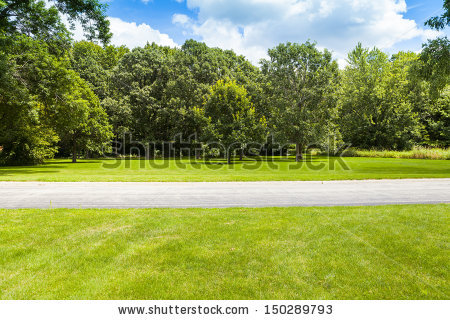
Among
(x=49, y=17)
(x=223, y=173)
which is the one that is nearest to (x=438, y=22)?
(x=223, y=173)

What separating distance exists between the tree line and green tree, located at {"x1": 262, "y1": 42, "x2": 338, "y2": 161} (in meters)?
0.12

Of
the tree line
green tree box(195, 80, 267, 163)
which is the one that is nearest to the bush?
the tree line

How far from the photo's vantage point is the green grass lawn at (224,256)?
358 centimetres

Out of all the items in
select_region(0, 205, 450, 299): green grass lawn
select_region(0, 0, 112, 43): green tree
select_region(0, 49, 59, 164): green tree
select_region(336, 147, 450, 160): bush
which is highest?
select_region(0, 0, 112, 43): green tree

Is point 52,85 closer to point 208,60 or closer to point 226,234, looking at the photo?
point 226,234

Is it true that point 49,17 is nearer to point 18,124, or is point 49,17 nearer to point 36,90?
point 36,90

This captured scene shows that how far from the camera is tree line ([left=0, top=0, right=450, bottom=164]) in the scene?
18.4 meters

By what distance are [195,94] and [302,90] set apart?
1651cm

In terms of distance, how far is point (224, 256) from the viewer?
15.1 feet

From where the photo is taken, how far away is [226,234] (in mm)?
5695

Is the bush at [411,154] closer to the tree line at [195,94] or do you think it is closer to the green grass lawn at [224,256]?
the tree line at [195,94]

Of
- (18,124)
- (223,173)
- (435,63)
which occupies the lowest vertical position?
(223,173)

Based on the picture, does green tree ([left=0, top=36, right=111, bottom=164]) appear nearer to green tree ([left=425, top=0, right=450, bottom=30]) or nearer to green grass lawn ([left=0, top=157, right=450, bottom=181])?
green grass lawn ([left=0, top=157, right=450, bottom=181])
